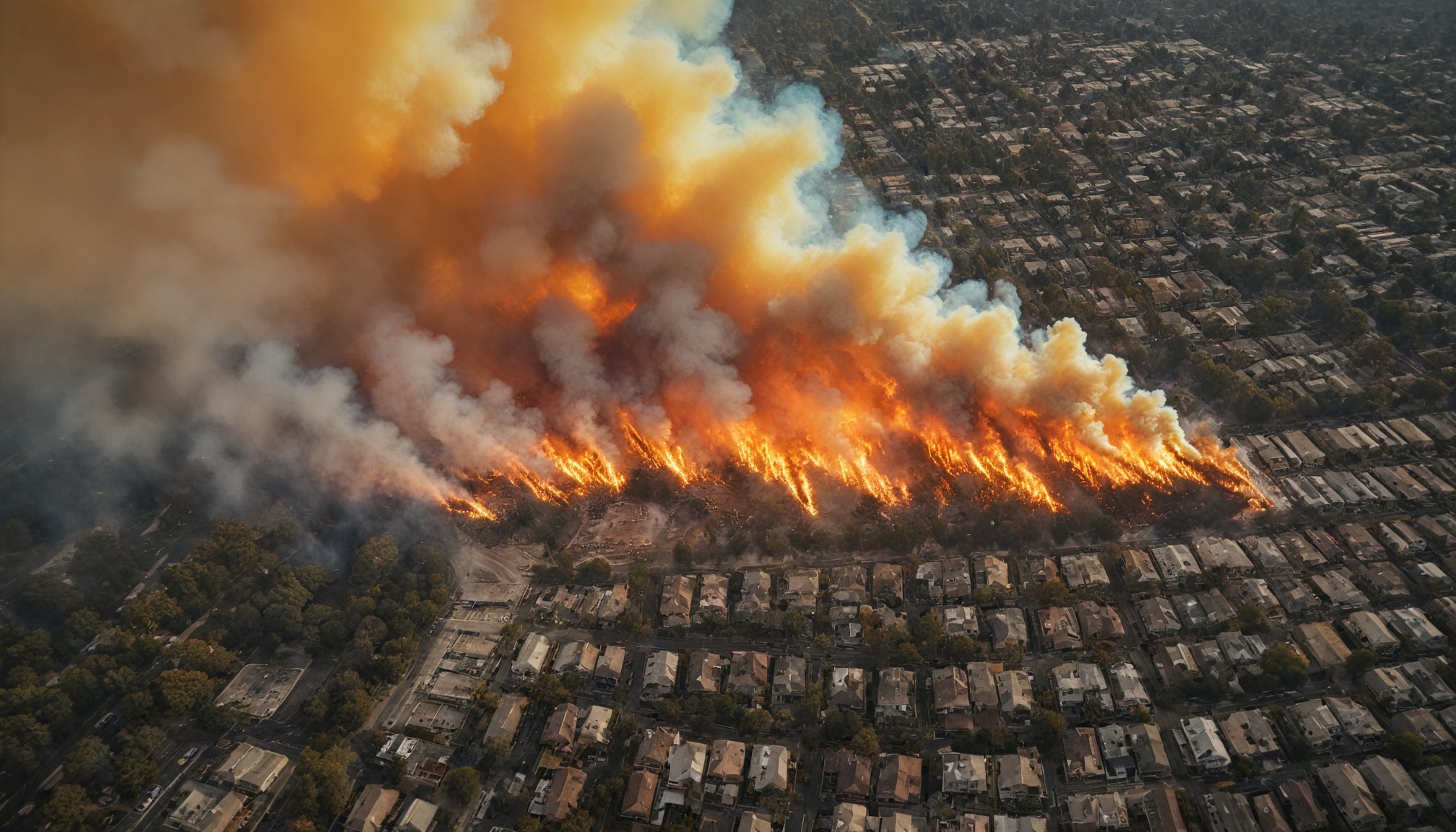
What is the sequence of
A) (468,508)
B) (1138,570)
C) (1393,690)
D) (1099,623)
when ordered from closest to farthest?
(1393,690) → (1099,623) → (1138,570) → (468,508)

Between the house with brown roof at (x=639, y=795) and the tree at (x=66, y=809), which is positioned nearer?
the tree at (x=66, y=809)

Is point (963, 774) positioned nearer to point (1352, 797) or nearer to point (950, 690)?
point (950, 690)

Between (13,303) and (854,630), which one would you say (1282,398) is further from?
(13,303)

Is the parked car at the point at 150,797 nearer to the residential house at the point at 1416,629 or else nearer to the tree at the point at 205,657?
the tree at the point at 205,657

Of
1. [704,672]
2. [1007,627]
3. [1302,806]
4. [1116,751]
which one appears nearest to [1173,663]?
[1116,751]

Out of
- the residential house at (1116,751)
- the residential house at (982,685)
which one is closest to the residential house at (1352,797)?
the residential house at (1116,751)

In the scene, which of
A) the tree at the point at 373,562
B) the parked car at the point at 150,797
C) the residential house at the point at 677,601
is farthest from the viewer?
the tree at the point at 373,562

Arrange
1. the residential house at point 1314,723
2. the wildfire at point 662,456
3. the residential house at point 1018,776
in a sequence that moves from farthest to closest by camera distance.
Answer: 1. the wildfire at point 662,456
2. the residential house at point 1314,723
3. the residential house at point 1018,776
